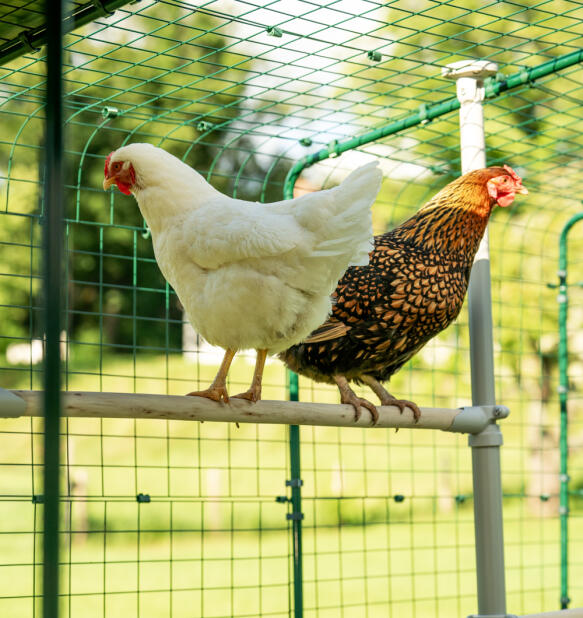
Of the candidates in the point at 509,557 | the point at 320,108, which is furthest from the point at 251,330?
the point at 509,557

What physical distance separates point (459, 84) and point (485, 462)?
3.61ft

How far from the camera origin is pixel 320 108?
A: 2260mm

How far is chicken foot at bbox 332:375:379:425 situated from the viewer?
202cm

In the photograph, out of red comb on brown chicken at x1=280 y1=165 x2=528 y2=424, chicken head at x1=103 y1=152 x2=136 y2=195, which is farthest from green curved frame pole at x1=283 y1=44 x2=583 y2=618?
chicken head at x1=103 y1=152 x2=136 y2=195

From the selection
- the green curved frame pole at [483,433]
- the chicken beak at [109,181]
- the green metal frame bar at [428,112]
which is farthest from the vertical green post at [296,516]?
the chicken beak at [109,181]

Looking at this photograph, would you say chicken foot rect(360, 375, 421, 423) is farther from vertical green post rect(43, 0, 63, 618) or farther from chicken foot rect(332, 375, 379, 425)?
vertical green post rect(43, 0, 63, 618)

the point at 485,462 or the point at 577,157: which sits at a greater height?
the point at 577,157

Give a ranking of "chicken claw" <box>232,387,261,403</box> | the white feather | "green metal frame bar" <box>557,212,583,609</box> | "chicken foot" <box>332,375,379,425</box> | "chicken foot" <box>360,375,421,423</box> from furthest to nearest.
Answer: "green metal frame bar" <box>557,212,583,609</box>, "chicken foot" <box>360,375,421,423</box>, "chicken foot" <box>332,375,379,425</box>, "chicken claw" <box>232,387,261,403</box>, the white feather

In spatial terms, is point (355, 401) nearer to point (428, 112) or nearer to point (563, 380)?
point (428, 112)

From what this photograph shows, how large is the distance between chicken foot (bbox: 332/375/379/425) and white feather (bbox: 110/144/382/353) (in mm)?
307

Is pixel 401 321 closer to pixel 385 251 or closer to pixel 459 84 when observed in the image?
pixel 385 251

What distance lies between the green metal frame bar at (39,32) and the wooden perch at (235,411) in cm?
66

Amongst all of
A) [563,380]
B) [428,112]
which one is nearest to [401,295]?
[428,112]

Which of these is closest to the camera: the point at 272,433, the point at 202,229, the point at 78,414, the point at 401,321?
the point at 78,414
